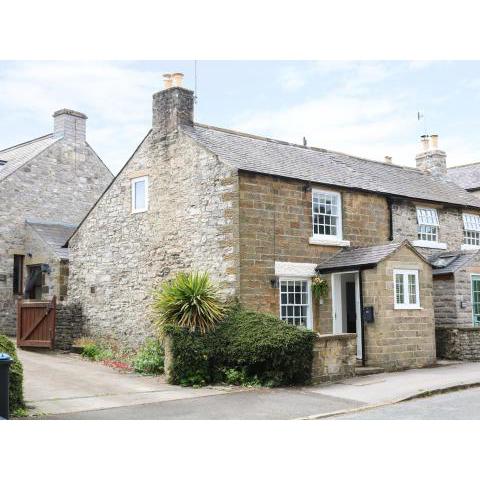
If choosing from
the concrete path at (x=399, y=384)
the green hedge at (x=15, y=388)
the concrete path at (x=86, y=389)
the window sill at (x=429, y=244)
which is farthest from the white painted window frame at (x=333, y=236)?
the green hedge at (x=15, y=388)

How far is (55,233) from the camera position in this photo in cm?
2580

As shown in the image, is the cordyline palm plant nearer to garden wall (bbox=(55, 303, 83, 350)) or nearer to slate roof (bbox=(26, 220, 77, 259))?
garden wall (bbox=(55, 303, 83, 350))

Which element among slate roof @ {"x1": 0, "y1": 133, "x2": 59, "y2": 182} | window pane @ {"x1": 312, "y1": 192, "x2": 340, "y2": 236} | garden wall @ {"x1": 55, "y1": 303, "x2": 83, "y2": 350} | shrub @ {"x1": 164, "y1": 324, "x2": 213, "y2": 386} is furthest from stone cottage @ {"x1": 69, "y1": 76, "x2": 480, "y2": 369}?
slate roof @ {"x1": 0, "y1": 133, "x2": 59, "y2": 182}

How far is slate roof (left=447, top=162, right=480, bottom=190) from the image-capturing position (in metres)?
31.7

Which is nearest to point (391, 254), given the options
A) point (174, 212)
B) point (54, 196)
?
point (174, 212)

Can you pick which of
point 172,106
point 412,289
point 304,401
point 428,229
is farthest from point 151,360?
point 428,229

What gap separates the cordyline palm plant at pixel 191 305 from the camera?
616 inches

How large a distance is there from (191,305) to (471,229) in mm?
12449

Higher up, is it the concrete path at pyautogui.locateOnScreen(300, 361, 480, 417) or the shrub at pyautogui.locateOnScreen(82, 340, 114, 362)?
the shrub at pyautogui.locateOnScreen(82, 340, 114, 362)

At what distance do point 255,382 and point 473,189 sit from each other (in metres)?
20.3

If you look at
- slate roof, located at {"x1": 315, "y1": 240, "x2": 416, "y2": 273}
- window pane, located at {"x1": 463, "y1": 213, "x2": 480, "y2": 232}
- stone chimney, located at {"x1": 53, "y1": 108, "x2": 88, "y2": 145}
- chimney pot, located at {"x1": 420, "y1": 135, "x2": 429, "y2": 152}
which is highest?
stone chimney, located at {"x1": 53, "y1": 108, "x2": 88, "y2": 145}

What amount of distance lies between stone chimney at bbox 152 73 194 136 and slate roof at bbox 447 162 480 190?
16623 millimetres

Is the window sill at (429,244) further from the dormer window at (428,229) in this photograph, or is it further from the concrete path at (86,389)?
the concrete path at (86,389)

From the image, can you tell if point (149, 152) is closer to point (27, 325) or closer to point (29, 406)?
point (27, 325)
